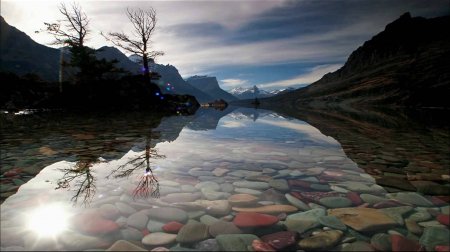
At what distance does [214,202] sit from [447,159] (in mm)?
6403

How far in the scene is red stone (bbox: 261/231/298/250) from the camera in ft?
9.81

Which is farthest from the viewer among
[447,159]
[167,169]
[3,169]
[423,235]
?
[447,159]

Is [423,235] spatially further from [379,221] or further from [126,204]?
[126,204]

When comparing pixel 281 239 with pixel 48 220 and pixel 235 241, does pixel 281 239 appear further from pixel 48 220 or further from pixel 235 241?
pixel 48 220

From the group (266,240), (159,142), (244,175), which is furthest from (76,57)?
(266,240)

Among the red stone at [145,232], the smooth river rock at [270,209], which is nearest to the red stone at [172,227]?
the red stone at [145,232]

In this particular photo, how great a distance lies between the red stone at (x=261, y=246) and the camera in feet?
9.55

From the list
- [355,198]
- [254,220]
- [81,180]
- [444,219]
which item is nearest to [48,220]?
[81,180]

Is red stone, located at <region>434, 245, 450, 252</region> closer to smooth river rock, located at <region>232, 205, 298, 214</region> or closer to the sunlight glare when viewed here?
smooth river rock, located at <region>232, 205, 298, 214</region>

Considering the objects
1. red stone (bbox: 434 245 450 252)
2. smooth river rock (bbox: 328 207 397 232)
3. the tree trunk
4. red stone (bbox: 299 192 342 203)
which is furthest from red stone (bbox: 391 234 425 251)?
the tree trunk

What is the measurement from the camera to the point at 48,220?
11.7 feet

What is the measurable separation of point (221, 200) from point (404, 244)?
2.27 m

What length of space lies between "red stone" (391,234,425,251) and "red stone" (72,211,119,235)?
2932 mm

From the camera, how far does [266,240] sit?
311cm
